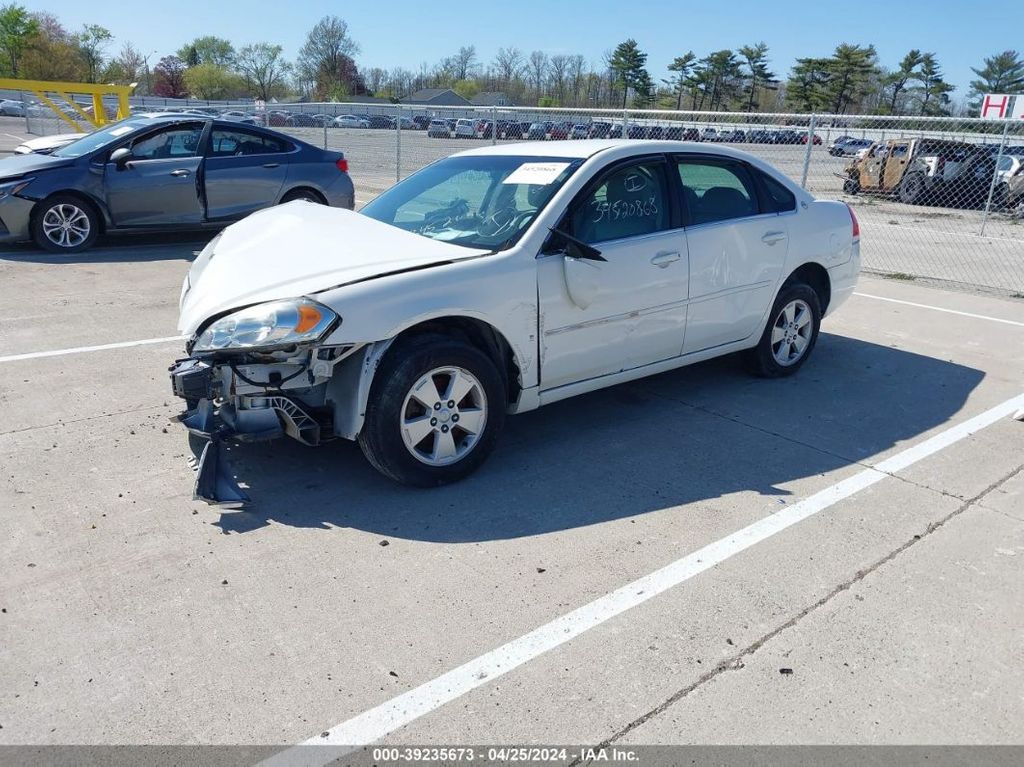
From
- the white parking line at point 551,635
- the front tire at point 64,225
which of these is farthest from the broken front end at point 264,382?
the front tire at point 64,225

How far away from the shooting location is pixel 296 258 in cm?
429

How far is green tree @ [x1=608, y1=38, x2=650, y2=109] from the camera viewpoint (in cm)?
10269

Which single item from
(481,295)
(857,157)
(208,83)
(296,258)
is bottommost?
(481,295)

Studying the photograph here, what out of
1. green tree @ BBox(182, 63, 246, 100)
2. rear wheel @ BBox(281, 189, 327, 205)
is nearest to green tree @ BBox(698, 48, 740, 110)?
green tree @ BBox(182, 63, 246, 100)

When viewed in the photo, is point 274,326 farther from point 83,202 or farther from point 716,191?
point 83,202

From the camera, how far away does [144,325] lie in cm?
693

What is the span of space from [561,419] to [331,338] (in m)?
1.92

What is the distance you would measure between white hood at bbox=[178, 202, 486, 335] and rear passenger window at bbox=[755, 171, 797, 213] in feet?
8.05

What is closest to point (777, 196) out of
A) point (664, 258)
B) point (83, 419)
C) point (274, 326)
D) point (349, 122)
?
point (664, 258)

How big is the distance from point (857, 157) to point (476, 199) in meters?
18.8

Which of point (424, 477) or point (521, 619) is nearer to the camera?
point (521, 619)

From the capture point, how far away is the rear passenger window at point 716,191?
5207 millimetres

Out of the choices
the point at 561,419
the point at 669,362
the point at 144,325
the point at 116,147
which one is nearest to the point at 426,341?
the point at 561,419

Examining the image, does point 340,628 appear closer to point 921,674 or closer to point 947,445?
point 921,674
